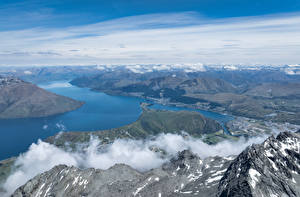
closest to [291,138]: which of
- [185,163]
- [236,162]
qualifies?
[236,162]

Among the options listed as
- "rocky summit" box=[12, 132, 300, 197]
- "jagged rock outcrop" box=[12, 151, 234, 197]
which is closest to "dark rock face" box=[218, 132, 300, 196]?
"rocky summit" box=[12, 132, 300, 197]

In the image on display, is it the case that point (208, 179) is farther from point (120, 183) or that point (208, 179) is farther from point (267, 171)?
point (120, 183)

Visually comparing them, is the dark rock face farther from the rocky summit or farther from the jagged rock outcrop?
the jagged rock outcrop

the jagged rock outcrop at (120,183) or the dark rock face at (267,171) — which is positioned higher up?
the dark rock face at (267,171)

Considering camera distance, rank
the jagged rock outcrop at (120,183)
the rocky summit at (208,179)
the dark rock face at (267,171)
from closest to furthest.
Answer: the dark rock face at (267,171), the rocky summit at (208,179), the jagged rock outcrop at (120,183)

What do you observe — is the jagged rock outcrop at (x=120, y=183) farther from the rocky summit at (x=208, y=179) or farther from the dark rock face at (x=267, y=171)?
the dark rock face at (x=267, y=171)

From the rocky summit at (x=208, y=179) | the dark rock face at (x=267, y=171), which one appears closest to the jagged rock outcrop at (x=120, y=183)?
the rocky summit at (x=208, y=179)

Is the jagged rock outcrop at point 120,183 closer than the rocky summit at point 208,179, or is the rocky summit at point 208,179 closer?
the rocky summit at point 208,179

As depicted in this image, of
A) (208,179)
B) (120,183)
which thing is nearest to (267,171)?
(208,179)
